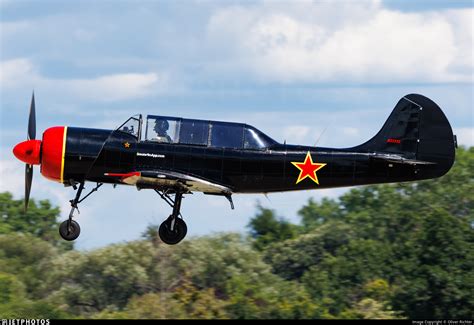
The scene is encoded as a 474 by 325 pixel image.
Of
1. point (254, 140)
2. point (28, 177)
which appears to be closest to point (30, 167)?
point (28, 177)

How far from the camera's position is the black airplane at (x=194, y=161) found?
21047 mm

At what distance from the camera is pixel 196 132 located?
2116cm

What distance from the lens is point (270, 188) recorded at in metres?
21.6

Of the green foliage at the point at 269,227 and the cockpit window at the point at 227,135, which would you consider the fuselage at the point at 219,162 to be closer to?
the cockpit window at the point at 227,135

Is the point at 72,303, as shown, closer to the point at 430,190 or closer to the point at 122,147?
the point at 122,147

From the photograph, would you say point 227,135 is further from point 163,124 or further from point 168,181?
point 168,181

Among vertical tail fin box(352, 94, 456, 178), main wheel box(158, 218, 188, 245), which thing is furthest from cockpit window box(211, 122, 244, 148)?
vertical tail fin box(352, 94, 456, 178)

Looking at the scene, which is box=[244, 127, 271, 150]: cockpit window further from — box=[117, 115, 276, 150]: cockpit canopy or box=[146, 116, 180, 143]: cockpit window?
box=[146, 116, 180, 143]: cockpit window

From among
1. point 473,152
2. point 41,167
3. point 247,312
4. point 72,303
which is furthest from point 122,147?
point 473,152

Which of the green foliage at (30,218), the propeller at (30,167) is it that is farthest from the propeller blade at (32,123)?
the green foliage at (30,218)

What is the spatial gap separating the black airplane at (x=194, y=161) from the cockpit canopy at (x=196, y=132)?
2cm

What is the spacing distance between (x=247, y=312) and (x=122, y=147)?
53.5 feet

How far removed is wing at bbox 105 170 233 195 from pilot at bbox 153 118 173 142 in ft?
2.30

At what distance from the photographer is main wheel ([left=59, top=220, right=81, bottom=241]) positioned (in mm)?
21641
